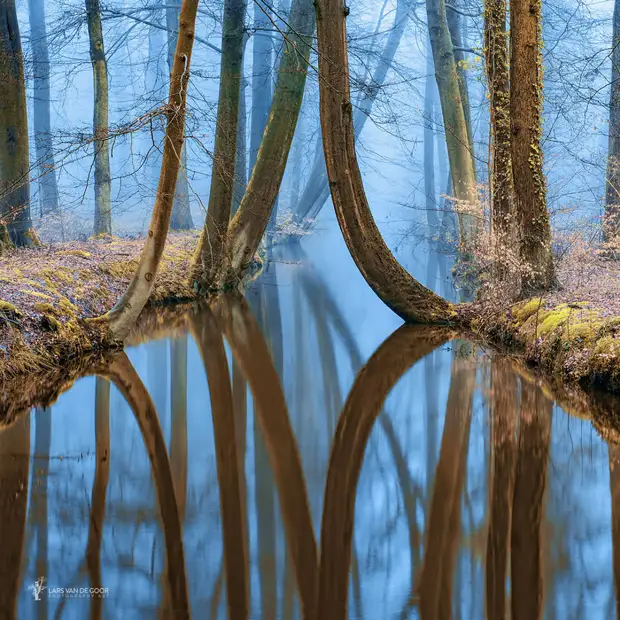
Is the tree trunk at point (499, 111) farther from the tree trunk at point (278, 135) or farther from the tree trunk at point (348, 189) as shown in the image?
the tree trunk at point (278, 135)

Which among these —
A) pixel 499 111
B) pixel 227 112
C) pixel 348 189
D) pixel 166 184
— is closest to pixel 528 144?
pixel 499 111

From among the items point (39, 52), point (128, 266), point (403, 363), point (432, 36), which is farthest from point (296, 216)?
point (403, 363)

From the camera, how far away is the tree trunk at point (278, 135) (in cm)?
1252

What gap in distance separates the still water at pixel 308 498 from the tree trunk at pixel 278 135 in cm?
543

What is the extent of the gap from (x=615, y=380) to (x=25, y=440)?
15.3 feet

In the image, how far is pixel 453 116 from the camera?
1447 cm

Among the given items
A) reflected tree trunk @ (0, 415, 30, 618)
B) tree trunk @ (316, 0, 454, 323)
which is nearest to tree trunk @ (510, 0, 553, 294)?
tree trunk @ (316, 0, 454, 323)

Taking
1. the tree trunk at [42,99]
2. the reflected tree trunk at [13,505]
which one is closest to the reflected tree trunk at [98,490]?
the reflected tree trunk at [13,505]

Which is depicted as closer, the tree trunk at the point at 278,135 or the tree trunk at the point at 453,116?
the tree trunk at the point at 278,135

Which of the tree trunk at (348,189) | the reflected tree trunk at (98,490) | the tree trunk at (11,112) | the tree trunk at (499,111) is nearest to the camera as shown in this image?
the reflected tree trunk at (98,490)

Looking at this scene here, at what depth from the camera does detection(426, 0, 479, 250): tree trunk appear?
14211mm

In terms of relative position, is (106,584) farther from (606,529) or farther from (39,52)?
(39,52)

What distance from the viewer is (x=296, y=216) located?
1050 inches

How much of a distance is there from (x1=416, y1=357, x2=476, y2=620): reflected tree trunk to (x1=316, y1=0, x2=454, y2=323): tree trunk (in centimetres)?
366
